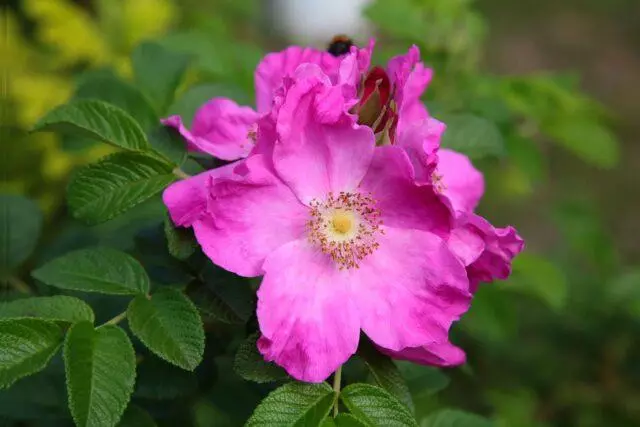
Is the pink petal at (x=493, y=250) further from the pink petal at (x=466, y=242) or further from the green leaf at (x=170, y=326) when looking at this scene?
the green leaf at (x=170, y=326)

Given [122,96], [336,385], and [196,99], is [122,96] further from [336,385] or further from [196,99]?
[336,385]

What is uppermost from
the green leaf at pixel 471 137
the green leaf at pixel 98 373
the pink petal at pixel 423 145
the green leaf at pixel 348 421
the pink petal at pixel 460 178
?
the pink petal at pixel 423 145

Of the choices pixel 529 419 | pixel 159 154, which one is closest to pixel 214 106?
pixel 159 154

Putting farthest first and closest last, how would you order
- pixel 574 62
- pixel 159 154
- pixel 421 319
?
1. pixel 574 62
2. pixel 159 154
3. pixel 421 319

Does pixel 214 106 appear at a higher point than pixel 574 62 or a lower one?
higher

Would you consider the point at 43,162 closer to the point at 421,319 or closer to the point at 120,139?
the point at 120,139

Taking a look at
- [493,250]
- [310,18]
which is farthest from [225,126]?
[310,18]

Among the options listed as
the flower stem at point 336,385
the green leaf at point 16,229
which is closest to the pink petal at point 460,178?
Answer: the flower stem at point 336,385
